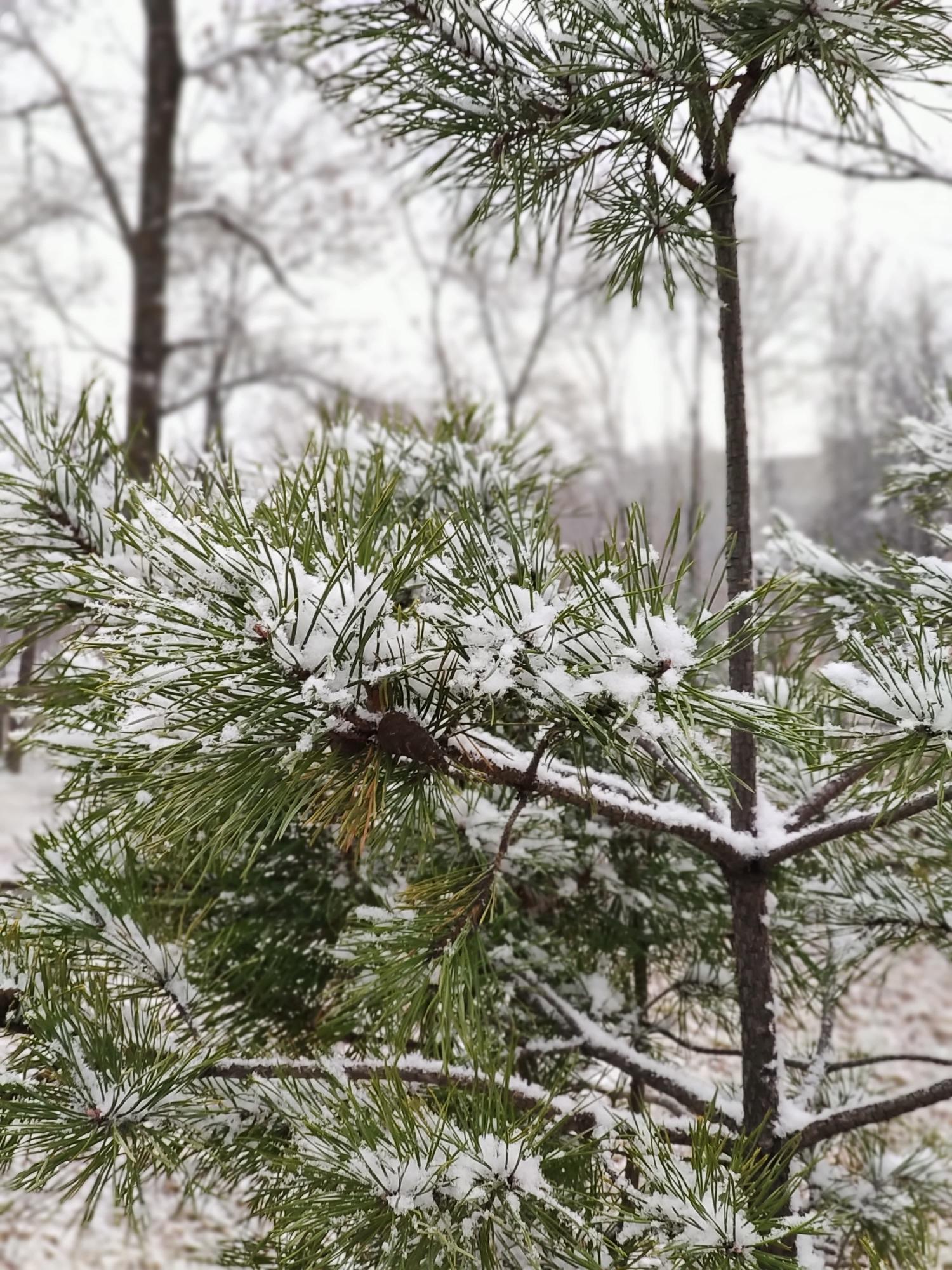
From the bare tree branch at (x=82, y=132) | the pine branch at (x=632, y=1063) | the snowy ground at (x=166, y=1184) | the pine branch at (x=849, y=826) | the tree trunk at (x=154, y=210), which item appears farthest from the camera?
the bare tree branch at (x=82, y=132)

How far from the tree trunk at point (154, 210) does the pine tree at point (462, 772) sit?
2533 mm

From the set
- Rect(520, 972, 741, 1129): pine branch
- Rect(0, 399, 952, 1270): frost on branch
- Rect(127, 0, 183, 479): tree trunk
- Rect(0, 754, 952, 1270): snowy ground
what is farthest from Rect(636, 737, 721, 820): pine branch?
Rect(127, 0, 183, 479): tree trunk

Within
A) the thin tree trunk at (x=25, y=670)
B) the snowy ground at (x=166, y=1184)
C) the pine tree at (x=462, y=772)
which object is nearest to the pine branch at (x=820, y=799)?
A: the pine tree at (x=462, y=772)

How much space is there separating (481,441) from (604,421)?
5509 millimetres

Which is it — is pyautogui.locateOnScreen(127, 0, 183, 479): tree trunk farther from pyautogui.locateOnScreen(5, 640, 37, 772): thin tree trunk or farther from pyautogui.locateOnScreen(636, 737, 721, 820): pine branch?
pyautogui.locateOnScreen(636, 737, 721, 820): pine branch

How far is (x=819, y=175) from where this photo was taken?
2375 millimetres

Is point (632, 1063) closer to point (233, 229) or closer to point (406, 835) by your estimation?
point (406, 835)

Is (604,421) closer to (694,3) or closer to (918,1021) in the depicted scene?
(918,1021)

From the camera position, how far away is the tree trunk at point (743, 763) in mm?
668

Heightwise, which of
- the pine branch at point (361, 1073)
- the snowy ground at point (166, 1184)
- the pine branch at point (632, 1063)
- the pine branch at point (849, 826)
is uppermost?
the pine branch at point (849, 826)

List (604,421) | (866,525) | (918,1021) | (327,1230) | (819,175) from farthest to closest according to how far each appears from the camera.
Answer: (604,421)
(918,1021)
(866,525)
(819,175)
(327,1230)

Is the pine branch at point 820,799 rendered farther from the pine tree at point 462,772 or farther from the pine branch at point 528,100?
the pine branch at point 528,100

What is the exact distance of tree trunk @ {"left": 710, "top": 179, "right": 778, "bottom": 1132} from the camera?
0.67 meters

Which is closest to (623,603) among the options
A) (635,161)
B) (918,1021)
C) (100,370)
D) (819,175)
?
(635,161)
